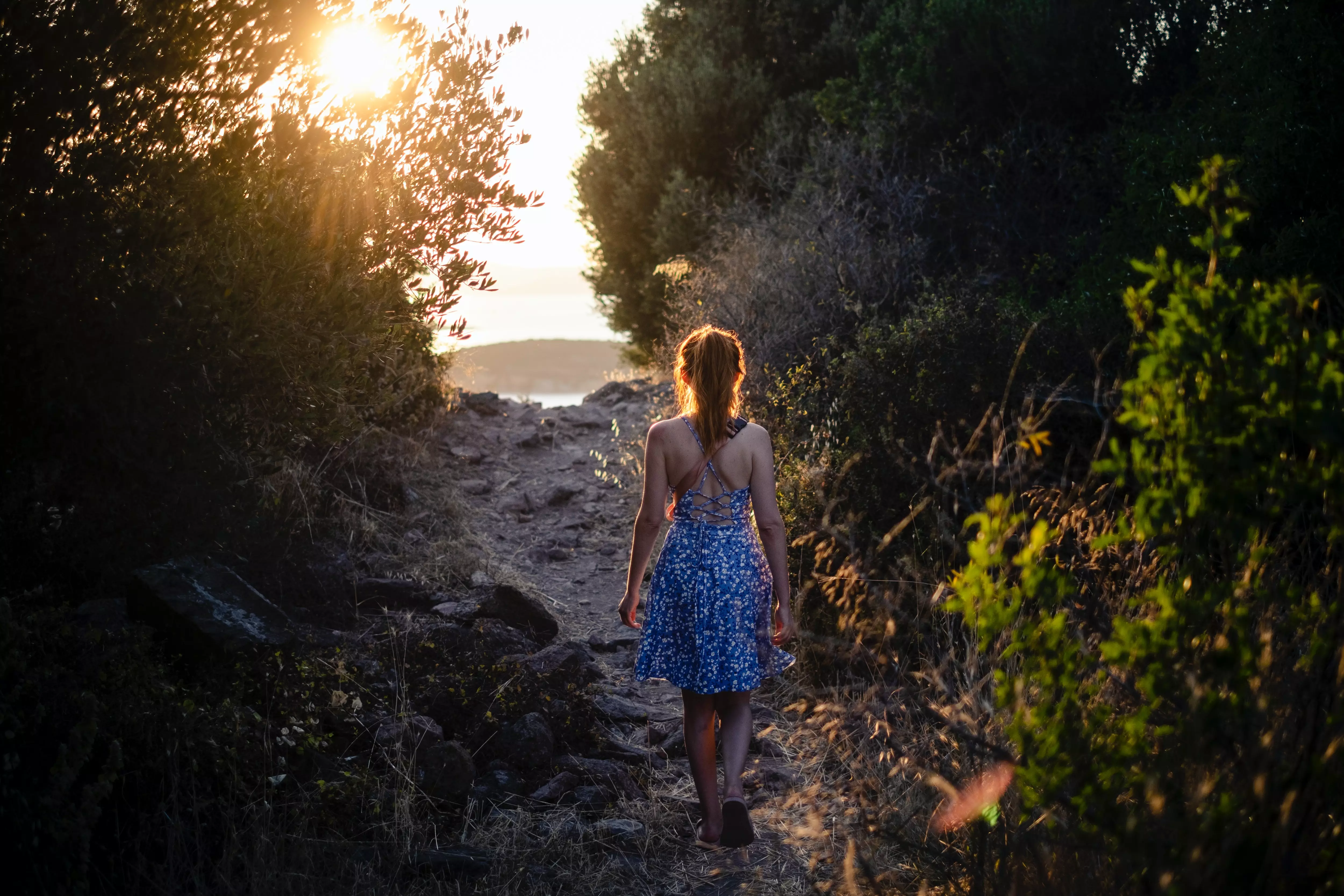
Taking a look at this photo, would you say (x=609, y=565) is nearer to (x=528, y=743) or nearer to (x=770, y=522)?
(x=528, y=743)

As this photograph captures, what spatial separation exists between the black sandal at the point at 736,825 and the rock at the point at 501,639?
207cm

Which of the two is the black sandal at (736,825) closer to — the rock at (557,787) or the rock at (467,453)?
the rock at (557,787)

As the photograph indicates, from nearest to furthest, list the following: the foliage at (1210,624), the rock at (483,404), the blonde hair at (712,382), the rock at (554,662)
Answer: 1. the foliage at (1210,624)
2. the blonde hair at (712,382)
3. the rock at (554,662)
4. the rock at (483,404)

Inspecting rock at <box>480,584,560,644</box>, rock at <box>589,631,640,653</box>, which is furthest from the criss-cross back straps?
rock at <box>589,631,640,653</box>

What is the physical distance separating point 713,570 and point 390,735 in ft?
5.56

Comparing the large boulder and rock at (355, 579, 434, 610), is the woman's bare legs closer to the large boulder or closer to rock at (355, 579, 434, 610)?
the large boulder

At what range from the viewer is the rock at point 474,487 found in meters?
11.3

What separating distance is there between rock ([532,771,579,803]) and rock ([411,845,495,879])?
2.08ft

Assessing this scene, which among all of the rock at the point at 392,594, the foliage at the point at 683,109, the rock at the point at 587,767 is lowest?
the rock at the point at 587,767

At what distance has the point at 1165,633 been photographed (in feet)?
7.34

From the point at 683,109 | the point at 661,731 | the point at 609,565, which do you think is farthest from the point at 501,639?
the point at 683,109

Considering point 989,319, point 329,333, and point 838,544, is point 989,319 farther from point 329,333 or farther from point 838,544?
point 329,333

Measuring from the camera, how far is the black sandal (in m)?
4.17

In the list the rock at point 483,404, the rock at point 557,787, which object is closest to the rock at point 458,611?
the rock at point 557,787
